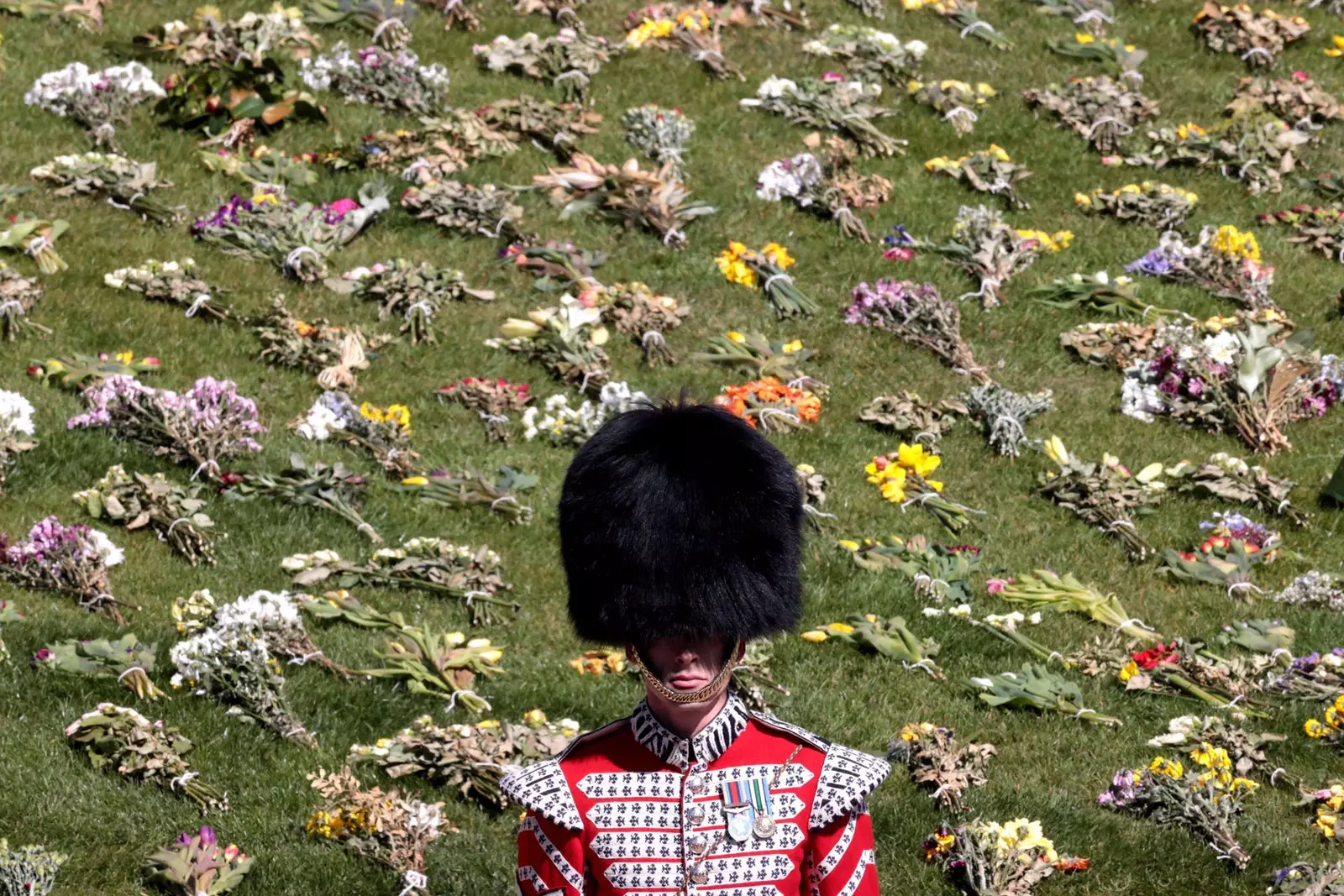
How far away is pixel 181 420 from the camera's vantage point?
9828 mm

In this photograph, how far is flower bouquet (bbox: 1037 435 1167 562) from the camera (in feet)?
33.4

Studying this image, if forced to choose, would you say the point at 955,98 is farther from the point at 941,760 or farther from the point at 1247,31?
the point at 941,760

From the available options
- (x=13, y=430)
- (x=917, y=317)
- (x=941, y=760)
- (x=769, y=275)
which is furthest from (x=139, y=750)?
(x=917, y=317)

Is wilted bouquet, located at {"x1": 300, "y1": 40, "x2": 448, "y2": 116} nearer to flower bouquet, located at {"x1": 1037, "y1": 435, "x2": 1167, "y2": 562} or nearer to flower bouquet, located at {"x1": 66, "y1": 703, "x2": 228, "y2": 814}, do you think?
flower bouquet, located at {"x1": 1037, "y1": 435, "x2": 1167, "y2": 562}

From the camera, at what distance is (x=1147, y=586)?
32.1 feet

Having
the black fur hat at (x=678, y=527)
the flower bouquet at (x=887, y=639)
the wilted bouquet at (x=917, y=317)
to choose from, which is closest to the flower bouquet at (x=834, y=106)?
the wilted bouquet at (x=917, y=317)

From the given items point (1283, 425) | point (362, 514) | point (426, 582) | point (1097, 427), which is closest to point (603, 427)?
point (426, 582)

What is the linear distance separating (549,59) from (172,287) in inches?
181

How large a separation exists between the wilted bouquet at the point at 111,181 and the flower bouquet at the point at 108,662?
198 inches

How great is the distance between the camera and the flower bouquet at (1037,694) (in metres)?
8.48

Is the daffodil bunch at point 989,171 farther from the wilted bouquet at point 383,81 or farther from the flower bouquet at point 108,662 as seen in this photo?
the flower bouquet at point 108,662

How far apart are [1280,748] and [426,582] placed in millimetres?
4432

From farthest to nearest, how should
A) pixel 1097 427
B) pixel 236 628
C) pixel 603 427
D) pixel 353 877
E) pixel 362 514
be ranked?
pixel 1097 427
pixel 362 514
pixel 236 628
pixel 353 877
pixel 603 427

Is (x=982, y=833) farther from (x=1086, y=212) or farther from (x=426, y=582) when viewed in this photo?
(x=1086, y=212)
